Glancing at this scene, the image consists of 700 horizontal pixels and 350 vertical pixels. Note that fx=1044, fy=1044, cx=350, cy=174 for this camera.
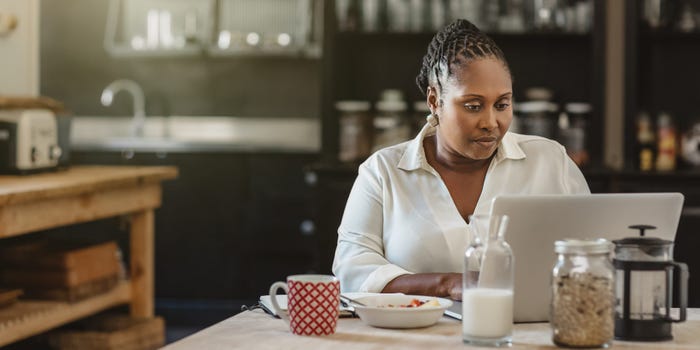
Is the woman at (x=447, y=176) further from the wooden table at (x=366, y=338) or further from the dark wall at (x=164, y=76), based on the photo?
the dark wall at (x=164, y=76)

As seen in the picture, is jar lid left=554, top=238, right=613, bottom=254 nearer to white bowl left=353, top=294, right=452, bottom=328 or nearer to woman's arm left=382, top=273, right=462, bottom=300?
white bowl left=353, top=294, right=452, bottom=328

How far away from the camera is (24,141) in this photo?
3.85 m

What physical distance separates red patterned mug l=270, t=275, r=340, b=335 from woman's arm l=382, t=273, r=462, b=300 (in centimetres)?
37

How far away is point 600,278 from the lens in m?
1.51

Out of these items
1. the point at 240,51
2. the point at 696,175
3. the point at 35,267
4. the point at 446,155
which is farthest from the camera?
the point at 240,51

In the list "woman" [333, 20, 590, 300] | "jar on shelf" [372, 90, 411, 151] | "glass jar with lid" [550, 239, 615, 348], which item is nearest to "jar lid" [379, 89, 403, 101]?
"jar on shelf" [372, 90, 411, 151]

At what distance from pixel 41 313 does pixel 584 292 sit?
2.40 m

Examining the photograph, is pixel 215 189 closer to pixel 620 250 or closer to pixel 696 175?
pixel 696 175

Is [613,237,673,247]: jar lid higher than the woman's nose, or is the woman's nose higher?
the woman's nose

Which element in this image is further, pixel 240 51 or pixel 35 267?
pixel 240 51

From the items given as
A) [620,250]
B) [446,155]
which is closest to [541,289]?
[620,250]

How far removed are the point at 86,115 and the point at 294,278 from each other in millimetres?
4685

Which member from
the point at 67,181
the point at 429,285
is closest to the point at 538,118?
the point at 67,181

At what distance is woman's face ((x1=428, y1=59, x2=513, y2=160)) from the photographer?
2.14 metres
